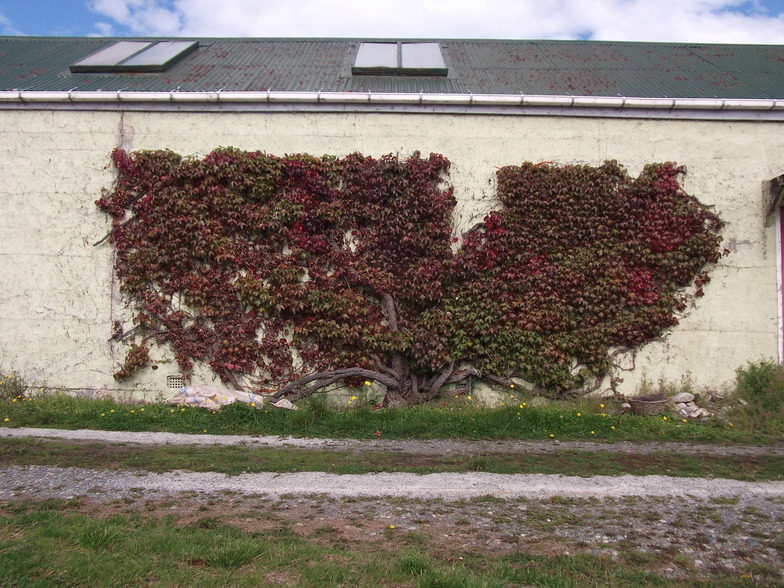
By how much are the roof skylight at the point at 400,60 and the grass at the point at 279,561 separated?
314 inches

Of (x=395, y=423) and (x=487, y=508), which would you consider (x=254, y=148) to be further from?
(x=487, y=508)

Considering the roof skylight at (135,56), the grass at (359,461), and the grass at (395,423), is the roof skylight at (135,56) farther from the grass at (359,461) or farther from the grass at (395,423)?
the grass at (359,461)

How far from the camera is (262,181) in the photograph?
838cm

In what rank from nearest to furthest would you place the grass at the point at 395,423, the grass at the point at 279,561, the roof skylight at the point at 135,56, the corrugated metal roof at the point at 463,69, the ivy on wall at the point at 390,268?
the grass at the point at 279,561
the grass at the point at 395,423
the ivy on wall at the point at 390,268
the corrugated metal roof at the point at 463,69
the roof skylight at the point at 135,56

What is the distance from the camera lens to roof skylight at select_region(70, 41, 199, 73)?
32.5 feet

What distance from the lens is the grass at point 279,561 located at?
3.22m

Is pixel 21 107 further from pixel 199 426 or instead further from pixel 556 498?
pixel 556 498

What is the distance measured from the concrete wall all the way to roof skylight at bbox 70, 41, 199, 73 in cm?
177

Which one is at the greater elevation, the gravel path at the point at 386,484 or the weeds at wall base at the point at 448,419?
the weeds at wall base at the point at 448,419

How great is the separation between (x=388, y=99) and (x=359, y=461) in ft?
16.7

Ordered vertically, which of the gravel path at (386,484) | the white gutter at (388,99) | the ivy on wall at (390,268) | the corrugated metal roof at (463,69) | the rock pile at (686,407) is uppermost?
the corrugated metal roof at (463,69)

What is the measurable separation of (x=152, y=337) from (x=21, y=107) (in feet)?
12.5

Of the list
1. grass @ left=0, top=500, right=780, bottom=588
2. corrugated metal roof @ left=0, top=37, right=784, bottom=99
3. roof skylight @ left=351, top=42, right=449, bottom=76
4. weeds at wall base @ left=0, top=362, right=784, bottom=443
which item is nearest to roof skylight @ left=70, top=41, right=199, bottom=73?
corrugated metal roof @ left=0, top=37, right=784, bottom=99

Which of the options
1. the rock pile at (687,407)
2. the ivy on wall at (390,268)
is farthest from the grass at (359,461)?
the ivy on wall at (390,268)
